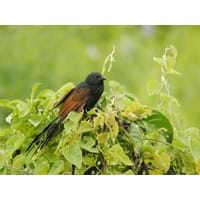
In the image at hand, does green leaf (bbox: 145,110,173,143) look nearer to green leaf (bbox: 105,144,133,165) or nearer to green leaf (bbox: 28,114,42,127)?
green leaf (bbox: 105,144,133,165)

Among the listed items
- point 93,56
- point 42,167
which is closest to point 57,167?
point 42,167

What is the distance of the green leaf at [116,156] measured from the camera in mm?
1726

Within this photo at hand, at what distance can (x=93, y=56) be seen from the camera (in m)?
3.46

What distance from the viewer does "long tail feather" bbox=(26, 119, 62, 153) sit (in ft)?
5.83

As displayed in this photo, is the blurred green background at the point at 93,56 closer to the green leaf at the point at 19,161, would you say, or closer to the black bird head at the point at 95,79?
the black bird head at the point at 95,79

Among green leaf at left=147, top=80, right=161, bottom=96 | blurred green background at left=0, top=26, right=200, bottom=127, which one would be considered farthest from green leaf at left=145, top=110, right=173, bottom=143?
blurred green background at left=0, top=26, right=200, bottom=127

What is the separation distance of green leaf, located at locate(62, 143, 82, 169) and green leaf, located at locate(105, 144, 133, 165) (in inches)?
2.1

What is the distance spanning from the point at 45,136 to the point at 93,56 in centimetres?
170

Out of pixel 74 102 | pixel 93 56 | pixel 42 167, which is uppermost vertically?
pixel 93 56

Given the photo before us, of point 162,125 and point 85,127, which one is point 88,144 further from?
point 162,125

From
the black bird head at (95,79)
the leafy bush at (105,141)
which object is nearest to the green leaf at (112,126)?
the leafy bush at (105,141)

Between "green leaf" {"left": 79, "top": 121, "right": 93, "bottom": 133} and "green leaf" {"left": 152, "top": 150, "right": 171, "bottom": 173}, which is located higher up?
"green leaf" {"left": 79, "top": 121, "right": 93, "bottom": 133}
